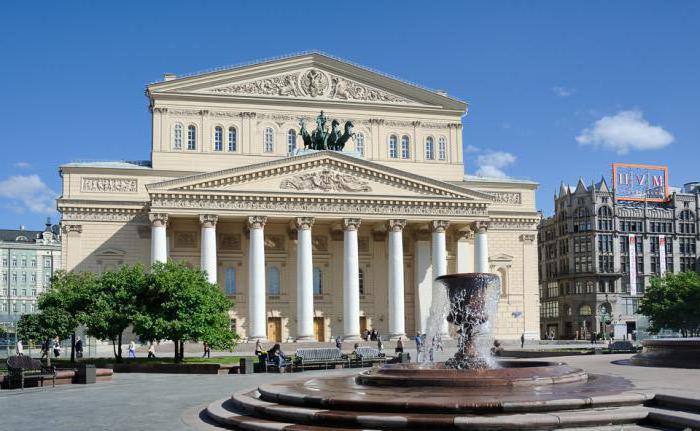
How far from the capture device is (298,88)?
73250mm

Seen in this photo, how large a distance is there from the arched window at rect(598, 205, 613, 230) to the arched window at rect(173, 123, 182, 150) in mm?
59577

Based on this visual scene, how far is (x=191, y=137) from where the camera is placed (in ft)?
232

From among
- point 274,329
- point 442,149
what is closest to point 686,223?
point 442,149

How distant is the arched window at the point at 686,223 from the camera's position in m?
114

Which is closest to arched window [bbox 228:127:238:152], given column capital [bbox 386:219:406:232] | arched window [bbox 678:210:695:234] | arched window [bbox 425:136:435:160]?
column capital [bbox 386:219:406:232]

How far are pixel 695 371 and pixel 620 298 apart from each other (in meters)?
85.6

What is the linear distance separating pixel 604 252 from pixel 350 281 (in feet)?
176

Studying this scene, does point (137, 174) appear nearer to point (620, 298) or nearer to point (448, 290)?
point (448, 290)

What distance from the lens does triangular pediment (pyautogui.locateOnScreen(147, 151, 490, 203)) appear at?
2468 inches

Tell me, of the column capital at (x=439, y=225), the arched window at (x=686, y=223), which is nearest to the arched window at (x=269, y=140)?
the column capital at (x=439, y=225)

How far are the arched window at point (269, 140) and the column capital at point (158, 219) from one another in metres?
13.1

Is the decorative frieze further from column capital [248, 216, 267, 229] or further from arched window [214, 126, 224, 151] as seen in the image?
column capital [248, 216, 267, 229]

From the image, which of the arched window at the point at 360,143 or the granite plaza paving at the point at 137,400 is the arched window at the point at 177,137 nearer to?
the arched window at the point at 360,143

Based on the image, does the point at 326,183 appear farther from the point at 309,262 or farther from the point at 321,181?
the point at 309,262
